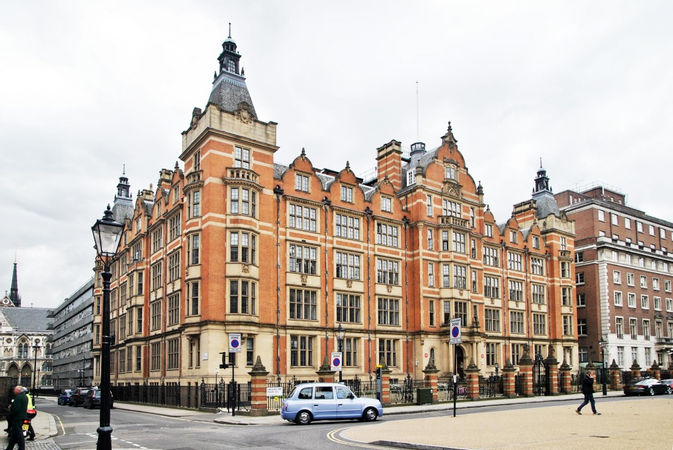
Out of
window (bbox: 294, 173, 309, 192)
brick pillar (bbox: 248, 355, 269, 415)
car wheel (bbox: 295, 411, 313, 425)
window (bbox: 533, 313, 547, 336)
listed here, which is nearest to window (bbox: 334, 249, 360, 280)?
window (bbox: 294, 173, 309, 192)

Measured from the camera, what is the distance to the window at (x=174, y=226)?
4844 centimetres

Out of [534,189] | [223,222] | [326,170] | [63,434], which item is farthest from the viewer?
[534,189]

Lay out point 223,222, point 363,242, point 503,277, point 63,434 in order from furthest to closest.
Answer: point 503,277
point 363,242
point 223,222
point 63,434

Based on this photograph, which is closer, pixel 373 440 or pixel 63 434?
pixel 373 440

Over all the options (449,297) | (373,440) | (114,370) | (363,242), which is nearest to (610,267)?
(449,297)

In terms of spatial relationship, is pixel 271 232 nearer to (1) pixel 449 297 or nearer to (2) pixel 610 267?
(1) pixel 449 297

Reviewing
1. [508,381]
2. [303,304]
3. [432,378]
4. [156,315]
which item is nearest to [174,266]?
[156,315]

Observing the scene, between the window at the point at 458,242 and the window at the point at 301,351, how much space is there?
1603 centimetres

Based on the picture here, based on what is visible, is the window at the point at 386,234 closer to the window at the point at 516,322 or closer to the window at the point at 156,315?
the window at the point at 516,322

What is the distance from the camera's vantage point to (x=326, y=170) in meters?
56.7

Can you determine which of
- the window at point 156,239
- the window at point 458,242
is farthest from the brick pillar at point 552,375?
the window at point 156,239

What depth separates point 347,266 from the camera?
49.5 m

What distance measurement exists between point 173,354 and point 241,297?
30.3ft

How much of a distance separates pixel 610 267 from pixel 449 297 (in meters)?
30.1
